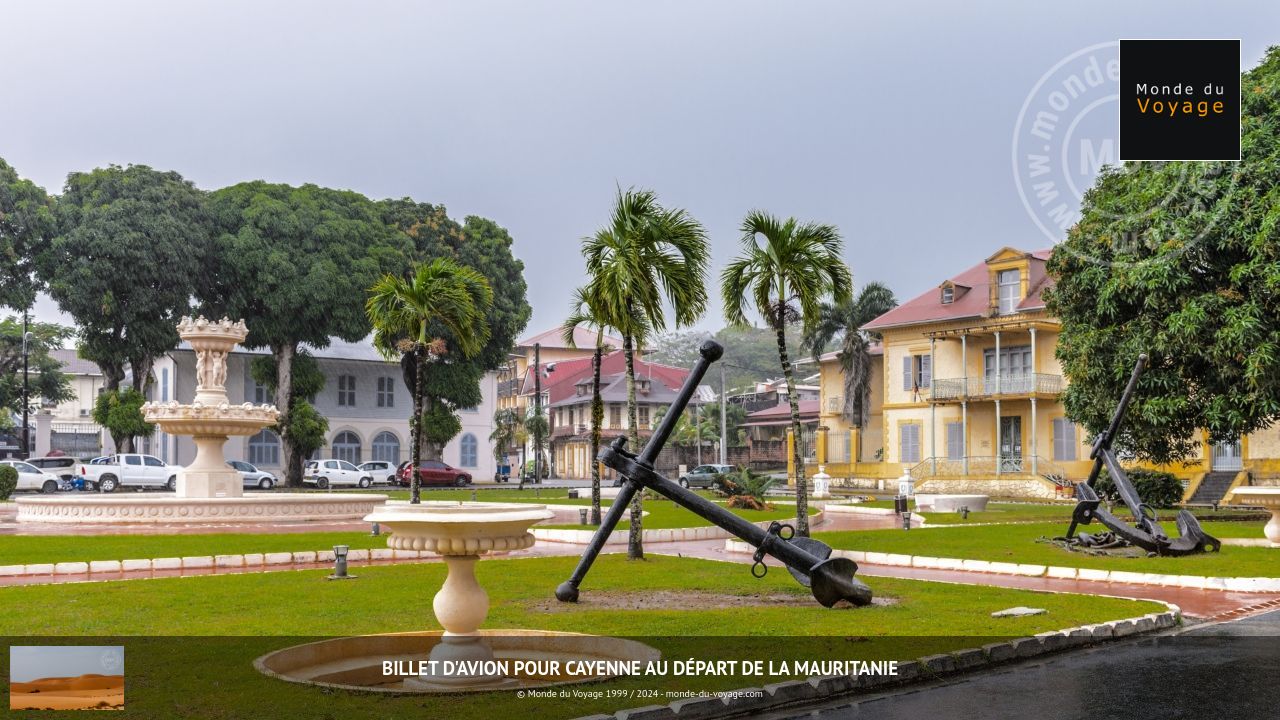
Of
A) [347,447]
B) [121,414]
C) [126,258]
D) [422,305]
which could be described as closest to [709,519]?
[422,305]

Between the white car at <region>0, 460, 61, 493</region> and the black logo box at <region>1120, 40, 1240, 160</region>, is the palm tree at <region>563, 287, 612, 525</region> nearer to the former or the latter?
the black logo box at <region>1120, 40, 1240, 160</region>

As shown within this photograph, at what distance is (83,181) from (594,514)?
37.3 metres

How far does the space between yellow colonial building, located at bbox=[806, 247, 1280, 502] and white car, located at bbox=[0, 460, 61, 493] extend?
33.0m

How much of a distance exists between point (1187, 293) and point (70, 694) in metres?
24.4

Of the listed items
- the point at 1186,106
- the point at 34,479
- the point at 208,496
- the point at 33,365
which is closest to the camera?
the point at 1186,106

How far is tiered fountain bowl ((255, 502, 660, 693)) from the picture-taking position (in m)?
8.23

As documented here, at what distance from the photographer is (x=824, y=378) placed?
2437 inches

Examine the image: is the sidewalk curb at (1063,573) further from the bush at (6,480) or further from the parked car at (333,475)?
the parked car at (333,475)

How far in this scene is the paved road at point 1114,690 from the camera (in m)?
7.97

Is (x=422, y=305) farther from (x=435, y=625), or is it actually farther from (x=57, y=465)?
(x=57, y=465)

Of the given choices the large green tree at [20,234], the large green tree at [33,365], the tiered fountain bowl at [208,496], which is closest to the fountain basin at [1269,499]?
the tiered fountain bowl at [208,496]

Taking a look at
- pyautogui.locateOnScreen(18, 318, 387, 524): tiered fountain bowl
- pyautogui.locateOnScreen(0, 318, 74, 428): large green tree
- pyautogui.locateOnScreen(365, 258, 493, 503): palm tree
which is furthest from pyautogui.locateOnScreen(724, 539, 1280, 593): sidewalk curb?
pyautogui.locateOnScreen(0, 318, 74, 428): large green tree

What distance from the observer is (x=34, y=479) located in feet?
149

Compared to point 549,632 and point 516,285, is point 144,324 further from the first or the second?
point 549,632
